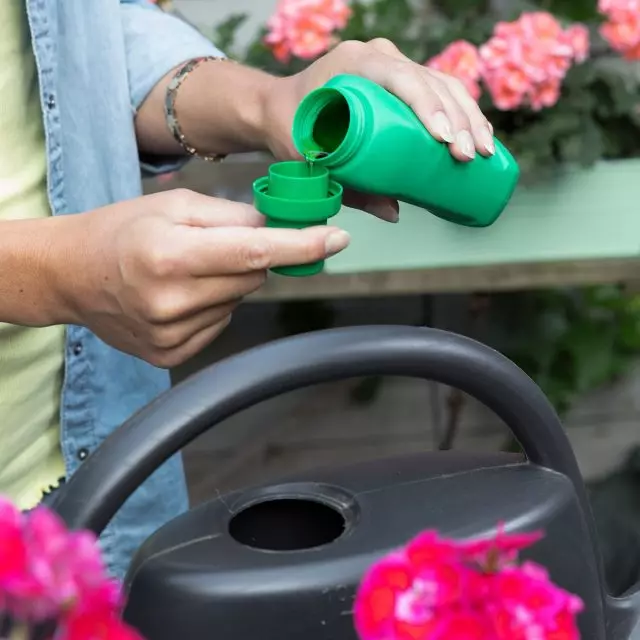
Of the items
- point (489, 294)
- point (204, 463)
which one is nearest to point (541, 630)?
point (489, 294)

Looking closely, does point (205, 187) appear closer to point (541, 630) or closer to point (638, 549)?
point (638, 549)

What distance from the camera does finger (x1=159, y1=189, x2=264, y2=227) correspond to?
659 millimetres

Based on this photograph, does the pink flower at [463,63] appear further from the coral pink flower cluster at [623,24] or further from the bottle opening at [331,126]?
the bottle opening at [331,126]

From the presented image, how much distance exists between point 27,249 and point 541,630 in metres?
0.50

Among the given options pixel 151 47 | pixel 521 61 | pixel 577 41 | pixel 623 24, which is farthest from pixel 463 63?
pixel 151 47

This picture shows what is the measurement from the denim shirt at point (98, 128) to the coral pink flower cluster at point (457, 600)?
0.67m

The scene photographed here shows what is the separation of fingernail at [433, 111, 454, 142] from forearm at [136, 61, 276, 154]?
0.19 meters

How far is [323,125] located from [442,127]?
103 millimetres

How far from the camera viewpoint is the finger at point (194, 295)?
66cm

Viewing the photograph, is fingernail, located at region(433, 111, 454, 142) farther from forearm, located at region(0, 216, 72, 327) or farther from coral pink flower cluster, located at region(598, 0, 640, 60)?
coral pink flower cluster, located at region(598, 0, 640, 60)

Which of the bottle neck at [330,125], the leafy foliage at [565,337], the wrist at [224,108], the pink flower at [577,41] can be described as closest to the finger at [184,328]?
the bottle neck at [330,125]

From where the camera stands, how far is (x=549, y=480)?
0.54 metres

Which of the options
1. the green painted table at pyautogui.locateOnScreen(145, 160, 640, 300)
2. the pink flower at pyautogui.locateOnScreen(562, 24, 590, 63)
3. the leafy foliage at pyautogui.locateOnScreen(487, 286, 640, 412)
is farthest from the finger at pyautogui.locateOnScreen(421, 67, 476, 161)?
the leafy foliage at pyautogui.locateOnScreen(487, 286, 640, 412)

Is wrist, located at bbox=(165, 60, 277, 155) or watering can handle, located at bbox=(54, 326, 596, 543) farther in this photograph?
wrist, located at bbox=(165, 60, 277, 155)
